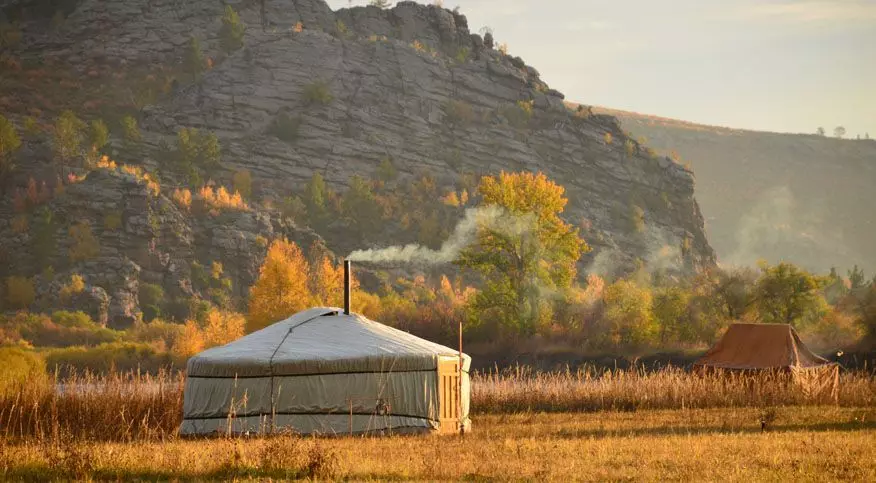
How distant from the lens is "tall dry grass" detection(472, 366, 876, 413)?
86.6ft

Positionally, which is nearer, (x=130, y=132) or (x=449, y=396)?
(x=449, y=396)

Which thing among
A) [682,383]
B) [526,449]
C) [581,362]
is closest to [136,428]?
[526,449]

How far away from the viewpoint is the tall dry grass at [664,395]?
26.4 m

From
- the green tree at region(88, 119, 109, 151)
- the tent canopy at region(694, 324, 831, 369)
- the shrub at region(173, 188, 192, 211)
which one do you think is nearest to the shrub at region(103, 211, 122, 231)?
the shrub at region(173, 188, 192, 211)

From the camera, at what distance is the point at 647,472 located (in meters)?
13.6

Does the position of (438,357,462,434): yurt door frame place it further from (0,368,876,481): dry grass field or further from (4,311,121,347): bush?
(4,311,121,347): bush

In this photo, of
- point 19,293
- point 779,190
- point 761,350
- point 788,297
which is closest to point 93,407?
point 761,350

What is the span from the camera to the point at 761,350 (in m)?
29.5

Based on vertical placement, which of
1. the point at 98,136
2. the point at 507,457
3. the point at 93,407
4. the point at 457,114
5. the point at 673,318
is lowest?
the point at 673,318

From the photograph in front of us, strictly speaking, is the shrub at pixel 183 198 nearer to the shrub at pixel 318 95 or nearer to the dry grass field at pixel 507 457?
the shrub at pixel 318 95

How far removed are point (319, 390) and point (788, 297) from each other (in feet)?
102

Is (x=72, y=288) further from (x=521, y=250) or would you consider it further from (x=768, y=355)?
(x=768, y=355)

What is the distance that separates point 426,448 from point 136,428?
8.21 m

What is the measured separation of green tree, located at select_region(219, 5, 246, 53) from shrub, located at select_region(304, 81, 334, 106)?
19528mm
